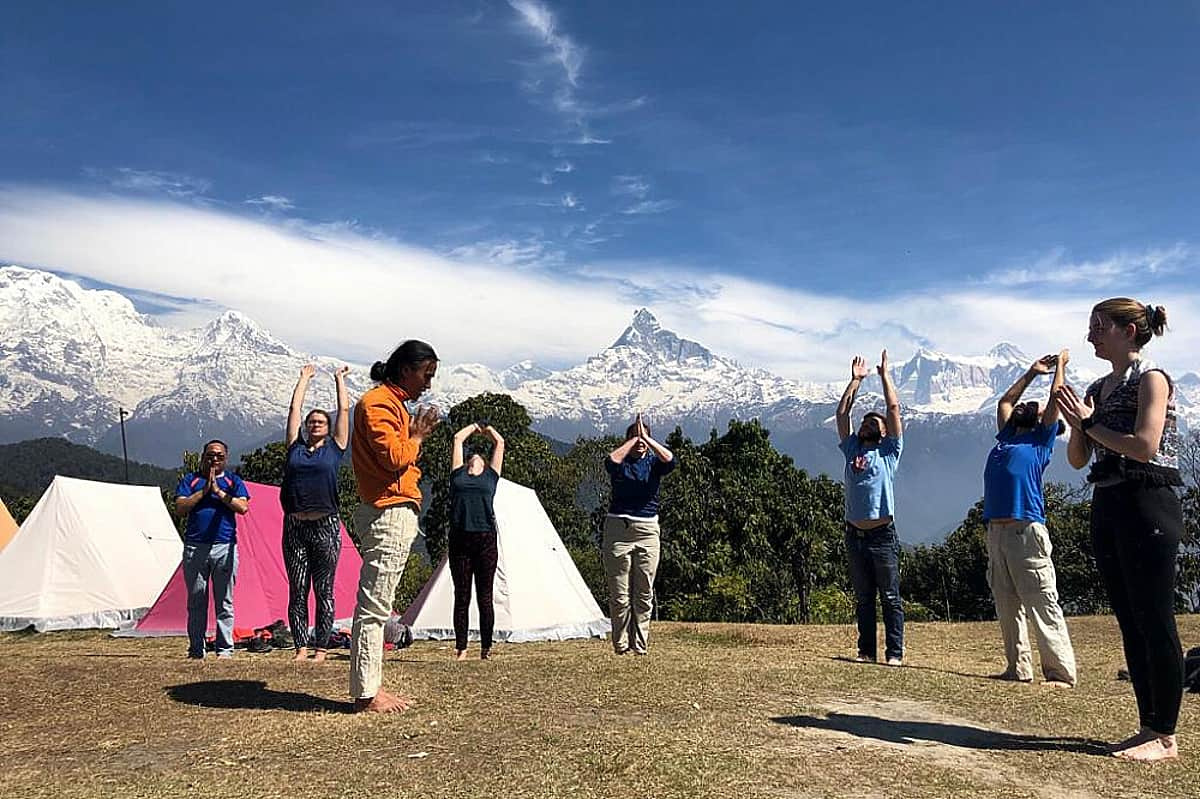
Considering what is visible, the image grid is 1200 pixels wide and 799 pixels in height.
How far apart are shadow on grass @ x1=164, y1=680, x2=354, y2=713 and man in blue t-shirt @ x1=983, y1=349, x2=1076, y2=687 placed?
517 centimetres

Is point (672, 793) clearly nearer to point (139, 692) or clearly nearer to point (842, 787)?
point (842, 787)

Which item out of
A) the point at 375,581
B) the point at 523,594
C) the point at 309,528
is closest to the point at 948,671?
the point at 375,581

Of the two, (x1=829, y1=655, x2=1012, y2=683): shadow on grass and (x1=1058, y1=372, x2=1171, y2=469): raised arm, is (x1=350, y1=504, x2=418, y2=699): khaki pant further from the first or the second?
(x1=829, y1=655, x2=1012, y2=683): shadow on grass

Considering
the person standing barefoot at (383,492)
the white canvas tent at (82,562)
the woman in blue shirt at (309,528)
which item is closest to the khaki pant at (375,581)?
the person standing barefoot at (383,492)

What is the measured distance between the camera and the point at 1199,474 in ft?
104

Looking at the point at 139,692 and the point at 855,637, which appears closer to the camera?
the point at 139,692

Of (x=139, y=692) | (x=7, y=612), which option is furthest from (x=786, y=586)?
(x=139, y=692)

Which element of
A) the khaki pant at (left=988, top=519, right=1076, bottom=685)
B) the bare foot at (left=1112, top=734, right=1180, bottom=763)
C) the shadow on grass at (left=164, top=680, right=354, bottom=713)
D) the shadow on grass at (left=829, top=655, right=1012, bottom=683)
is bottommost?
the shadow on grass at (left=829, top=655, right=1012, bottom=683)

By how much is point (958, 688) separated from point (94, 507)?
1486 centimetres

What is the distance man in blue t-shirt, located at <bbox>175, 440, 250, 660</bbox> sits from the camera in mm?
8789

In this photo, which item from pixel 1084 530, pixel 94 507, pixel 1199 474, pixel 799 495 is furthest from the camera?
pixel 1084 530

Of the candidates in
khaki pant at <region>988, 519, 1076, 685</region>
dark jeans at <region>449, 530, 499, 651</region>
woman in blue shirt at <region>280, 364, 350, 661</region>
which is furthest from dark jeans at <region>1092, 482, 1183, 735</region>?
woman in blue shirt at <region>280, 364, 350, 661</region>

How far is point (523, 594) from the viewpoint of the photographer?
1326 cm

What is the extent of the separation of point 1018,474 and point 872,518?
1.41 metres
